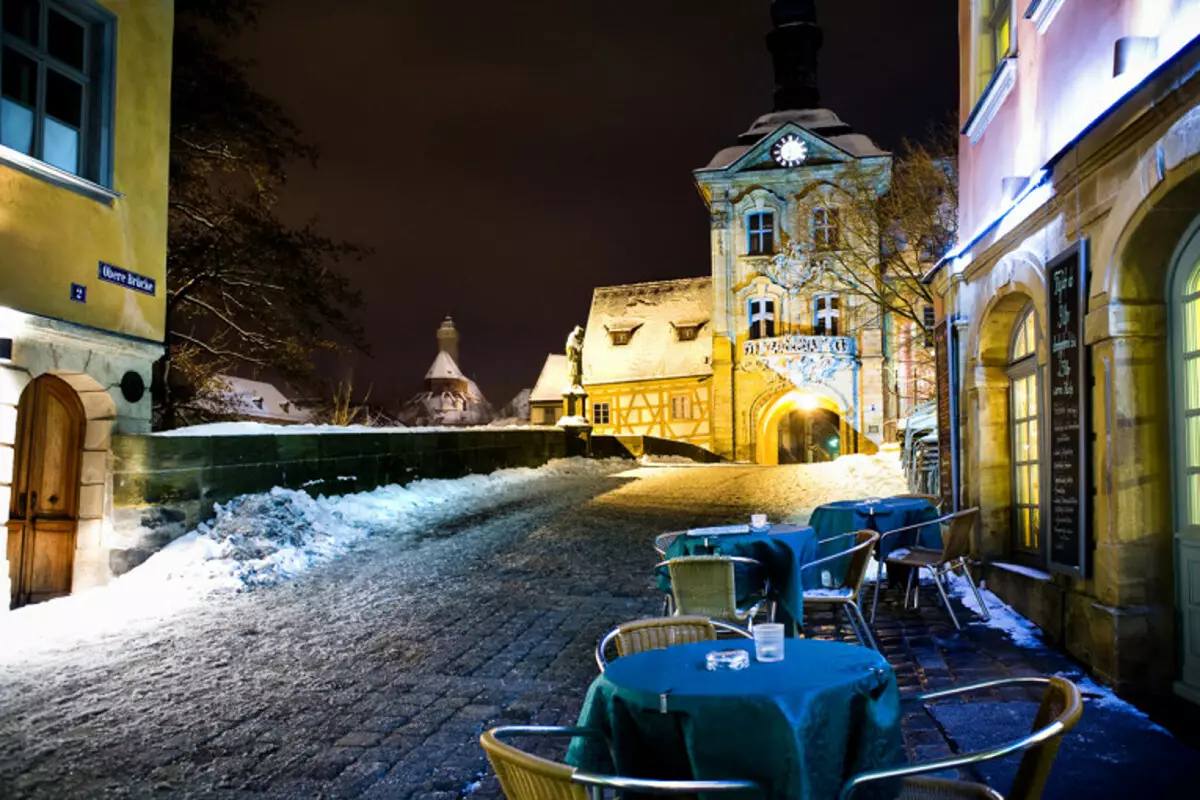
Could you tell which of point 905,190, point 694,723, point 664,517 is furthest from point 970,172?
point 905,190

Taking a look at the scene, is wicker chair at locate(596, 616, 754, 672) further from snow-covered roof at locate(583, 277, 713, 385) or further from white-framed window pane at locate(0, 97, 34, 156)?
snow-covered roof at locate(583, 277, 713, 385)

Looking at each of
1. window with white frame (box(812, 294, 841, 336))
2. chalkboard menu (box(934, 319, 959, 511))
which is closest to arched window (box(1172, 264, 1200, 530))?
chalkboard menu (box(934, 319, 959, 511))

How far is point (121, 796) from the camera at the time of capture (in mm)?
3885

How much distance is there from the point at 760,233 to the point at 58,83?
31202mm

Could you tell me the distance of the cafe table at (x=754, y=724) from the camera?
8.64 feet

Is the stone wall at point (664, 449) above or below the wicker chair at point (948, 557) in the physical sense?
above

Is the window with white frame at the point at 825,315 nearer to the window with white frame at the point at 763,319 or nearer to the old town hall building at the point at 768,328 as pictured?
the old town hall building at the point at 768,328

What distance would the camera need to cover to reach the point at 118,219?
365 inches

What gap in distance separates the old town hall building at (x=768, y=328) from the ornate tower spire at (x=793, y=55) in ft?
0.16

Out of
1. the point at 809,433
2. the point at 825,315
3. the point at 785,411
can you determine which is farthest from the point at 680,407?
the point at 809,433

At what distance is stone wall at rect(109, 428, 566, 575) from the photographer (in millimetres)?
9023

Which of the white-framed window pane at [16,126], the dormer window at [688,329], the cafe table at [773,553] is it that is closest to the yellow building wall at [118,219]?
the white-framed window pane at [16,126]

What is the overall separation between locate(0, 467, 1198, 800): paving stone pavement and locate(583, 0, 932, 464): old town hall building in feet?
84.8

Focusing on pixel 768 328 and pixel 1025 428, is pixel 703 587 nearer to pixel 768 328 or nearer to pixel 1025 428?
pixel 1025 428
